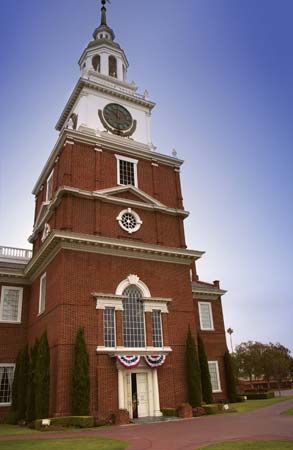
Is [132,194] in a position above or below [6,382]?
above

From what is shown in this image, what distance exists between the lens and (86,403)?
19344 millimetres

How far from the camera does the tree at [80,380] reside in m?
19.2

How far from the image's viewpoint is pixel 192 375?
2322 centimetres

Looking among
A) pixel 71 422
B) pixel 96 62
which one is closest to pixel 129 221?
pixel 71 422

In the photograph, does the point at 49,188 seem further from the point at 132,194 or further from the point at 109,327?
the point at 109,327

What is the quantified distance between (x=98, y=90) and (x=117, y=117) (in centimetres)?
262

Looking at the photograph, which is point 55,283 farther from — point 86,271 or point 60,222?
point 60,222

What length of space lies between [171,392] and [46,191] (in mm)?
17345

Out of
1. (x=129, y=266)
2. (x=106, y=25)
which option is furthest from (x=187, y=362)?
(x=106, y=25)

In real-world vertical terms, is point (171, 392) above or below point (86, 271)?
below

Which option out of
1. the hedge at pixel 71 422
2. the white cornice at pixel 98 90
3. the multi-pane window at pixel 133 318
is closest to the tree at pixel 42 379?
the hedge at pixel 71 422

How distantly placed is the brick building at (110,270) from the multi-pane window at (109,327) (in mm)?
56

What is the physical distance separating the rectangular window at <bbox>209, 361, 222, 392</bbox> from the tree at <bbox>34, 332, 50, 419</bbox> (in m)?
15.0

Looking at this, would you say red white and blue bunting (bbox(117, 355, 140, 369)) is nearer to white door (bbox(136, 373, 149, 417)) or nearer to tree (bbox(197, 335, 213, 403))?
white door (bbox(136, 373, 149, 417))
